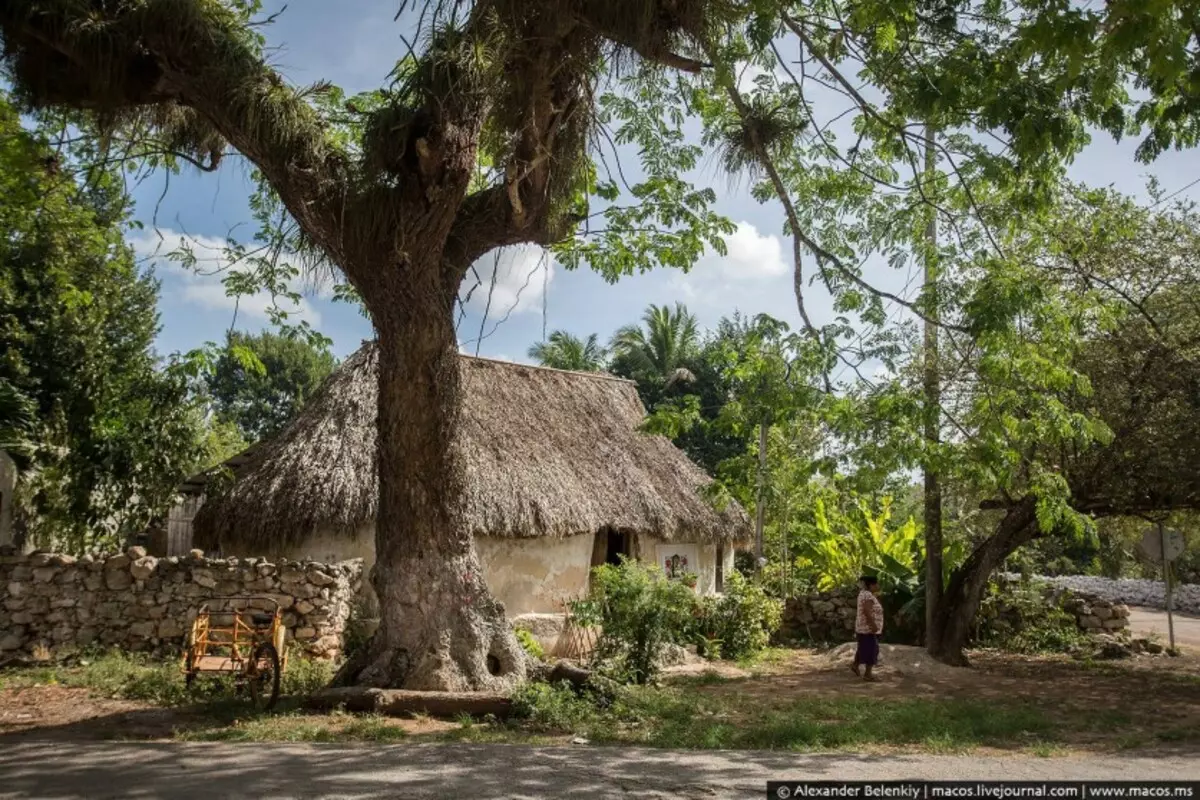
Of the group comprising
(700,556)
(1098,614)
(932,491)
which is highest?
(932,491)

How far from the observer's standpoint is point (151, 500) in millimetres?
12875

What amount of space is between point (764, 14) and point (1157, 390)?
826 centimetres

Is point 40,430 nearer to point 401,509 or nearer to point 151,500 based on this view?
point 151,500

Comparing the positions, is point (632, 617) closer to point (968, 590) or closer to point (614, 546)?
point (968, 590)

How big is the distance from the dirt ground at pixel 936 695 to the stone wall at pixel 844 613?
1.28m

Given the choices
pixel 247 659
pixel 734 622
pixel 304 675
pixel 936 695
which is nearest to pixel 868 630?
pixel 936 695

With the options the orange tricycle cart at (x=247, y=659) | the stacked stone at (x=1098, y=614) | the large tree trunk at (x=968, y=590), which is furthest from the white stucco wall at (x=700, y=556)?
the orange tricycle cart at (x=247, y=659)

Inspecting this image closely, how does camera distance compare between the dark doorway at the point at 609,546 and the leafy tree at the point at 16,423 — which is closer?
the leafy tree at the point at 16,423

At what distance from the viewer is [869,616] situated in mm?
11492

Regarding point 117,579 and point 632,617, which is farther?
point 117,579

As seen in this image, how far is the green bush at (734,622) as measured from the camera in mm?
13961

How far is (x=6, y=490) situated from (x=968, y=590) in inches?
525

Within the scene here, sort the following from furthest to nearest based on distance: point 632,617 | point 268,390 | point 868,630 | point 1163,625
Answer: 1. point 268,390
2. point 1163,625
3. point 868,630
4. point 632,617

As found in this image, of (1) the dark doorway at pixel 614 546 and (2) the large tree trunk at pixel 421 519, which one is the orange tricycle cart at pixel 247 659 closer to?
(2) the large tree trunk at pixel 421 519
